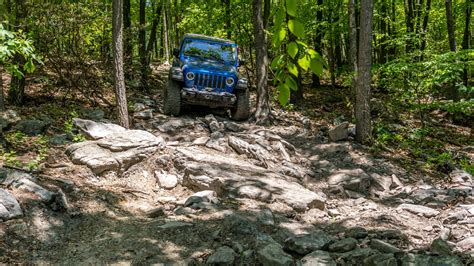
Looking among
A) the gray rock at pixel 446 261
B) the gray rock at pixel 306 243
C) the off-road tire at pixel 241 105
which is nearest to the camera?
the gray rock at pixel 446 261

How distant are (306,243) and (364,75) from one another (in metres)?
5.88

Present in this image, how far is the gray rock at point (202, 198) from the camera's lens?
584 centimetres

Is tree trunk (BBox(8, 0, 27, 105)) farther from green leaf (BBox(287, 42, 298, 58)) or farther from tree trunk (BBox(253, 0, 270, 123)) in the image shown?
green leaf (BBox(287, 42, 298, 58))

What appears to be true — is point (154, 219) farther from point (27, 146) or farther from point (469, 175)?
point (469, 175)

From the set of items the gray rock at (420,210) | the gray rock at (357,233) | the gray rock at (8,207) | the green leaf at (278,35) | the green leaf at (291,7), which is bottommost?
the gray rock at (420,210)

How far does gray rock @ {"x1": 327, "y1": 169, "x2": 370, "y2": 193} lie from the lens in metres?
7.50

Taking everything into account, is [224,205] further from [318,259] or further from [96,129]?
[96,129]

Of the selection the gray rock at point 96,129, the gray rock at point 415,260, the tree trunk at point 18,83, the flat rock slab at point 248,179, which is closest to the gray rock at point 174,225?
the flat rock slab at point 248,179

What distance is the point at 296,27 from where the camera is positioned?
1.22 m

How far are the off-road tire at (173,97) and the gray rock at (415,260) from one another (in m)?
6.90

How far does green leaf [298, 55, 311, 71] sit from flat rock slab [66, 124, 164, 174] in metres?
5.76

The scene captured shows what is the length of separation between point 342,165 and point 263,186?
265 cm

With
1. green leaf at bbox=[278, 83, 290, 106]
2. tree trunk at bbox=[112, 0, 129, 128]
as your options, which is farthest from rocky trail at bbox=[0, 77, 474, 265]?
green leaf at bbox=[278, 83, 290, 106]

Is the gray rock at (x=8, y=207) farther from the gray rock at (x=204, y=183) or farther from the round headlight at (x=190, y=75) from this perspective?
the round headlight at (x=190, y=75)
